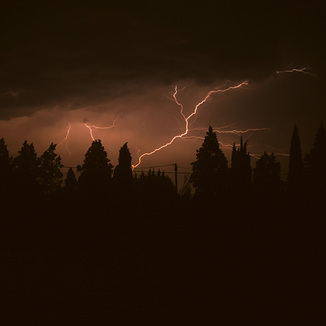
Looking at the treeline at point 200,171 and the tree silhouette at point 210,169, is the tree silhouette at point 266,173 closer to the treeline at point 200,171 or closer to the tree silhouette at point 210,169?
the treeline at point 200,171

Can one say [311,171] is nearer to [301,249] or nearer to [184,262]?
[301,249]

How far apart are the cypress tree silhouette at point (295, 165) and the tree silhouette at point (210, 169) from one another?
30.0 ft

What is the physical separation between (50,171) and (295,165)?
28136mm

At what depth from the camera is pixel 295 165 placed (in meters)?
39.1

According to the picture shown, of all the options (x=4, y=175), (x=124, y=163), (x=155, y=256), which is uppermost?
(x=124, y=163)

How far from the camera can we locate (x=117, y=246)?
15523mm

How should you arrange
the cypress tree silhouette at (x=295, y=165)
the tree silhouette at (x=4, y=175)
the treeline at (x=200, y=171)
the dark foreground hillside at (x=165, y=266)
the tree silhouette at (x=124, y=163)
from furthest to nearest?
1. the cypress tree silhouette at (x=295, y=165)
2. the tree silhouette at (x=124, y=163)
3. the treeline at (x=200, y=171)
4. the tree silhouette at (x=4, y=175)
5. the dark foreground hillside at (x=165, y=266)

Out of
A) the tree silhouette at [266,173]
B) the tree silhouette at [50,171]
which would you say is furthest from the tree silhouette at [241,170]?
the tree silhouette at [50,171]

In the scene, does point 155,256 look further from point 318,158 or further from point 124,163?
point 318,158

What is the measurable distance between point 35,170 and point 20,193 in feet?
32.1

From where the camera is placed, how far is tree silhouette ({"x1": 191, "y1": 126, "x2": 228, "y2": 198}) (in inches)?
1273

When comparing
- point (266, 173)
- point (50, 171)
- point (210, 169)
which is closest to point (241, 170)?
point (210, 169)

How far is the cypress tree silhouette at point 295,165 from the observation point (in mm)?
37531

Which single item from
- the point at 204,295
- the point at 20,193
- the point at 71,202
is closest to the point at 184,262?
the point at 204,295
